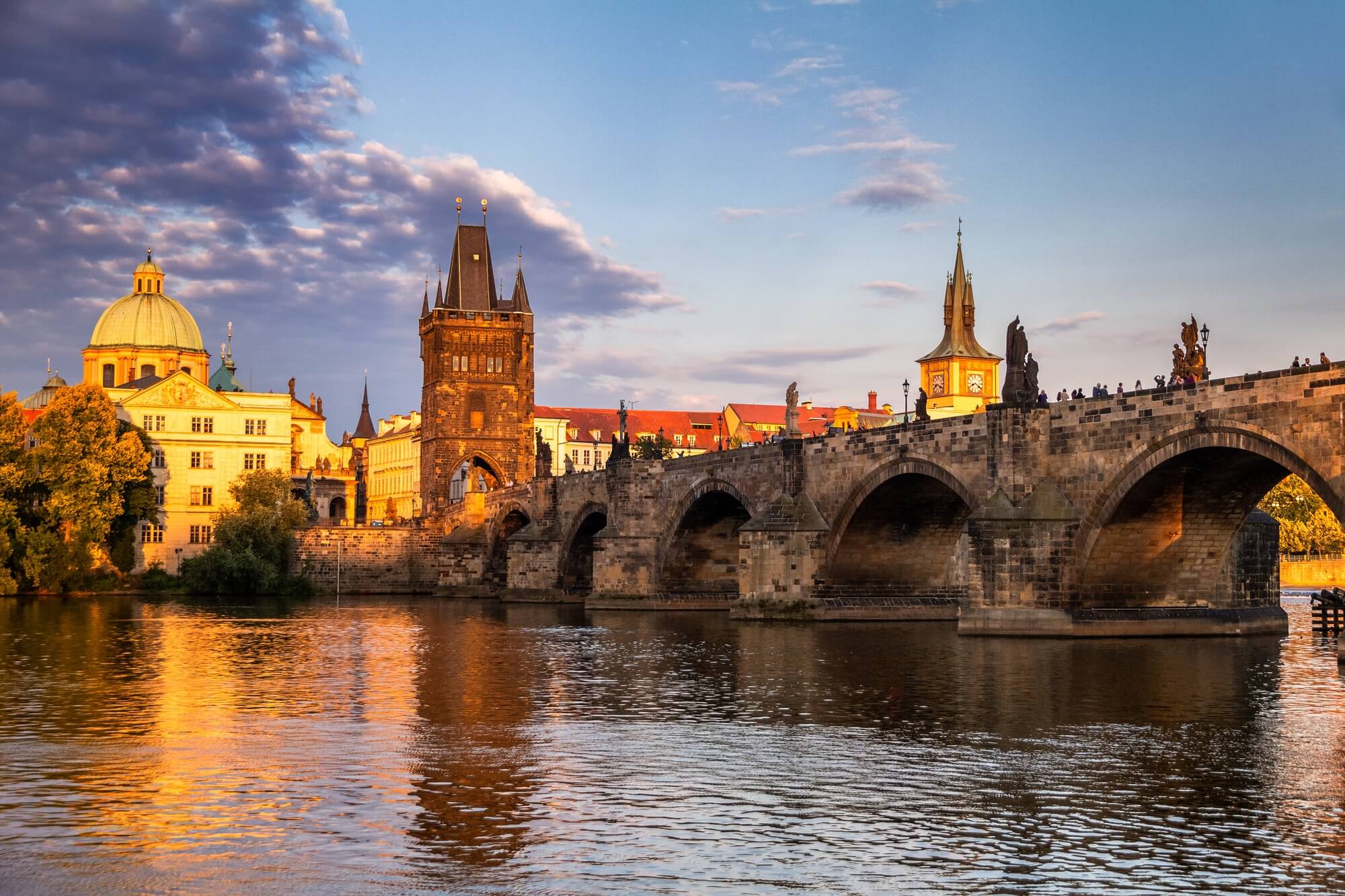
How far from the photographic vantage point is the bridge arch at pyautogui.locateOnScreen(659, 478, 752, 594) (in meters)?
59.1

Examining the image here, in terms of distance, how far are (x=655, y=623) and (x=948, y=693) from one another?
931 inches

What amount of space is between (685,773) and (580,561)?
180ft

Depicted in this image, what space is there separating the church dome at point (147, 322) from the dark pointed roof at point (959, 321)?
238 feet

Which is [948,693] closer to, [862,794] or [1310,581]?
[862,794]

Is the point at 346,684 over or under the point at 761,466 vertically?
under

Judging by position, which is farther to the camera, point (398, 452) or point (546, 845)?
point (398, 452)

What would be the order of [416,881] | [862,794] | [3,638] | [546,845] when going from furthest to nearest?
1. [3,638]
2. [862,794]
3. [546,845]
4. [416,881]

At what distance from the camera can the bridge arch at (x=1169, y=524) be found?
112 ft

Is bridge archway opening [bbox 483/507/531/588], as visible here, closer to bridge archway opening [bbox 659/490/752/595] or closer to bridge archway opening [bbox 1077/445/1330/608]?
bridge archway opening [bbox 659/490/752/595]

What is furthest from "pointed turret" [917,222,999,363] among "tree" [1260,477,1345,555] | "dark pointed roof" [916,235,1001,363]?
"tree" [1260,477,1345,555]

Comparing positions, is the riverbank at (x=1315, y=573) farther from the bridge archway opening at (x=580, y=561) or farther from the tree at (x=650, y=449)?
the bridge archway opening at (x=580, y=561)

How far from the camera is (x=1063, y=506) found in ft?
119

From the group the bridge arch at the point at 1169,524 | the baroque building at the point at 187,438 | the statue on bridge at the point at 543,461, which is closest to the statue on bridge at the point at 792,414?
the bridge arch at the point at 1169,524

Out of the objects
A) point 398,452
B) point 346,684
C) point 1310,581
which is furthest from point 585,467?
point 346,684
